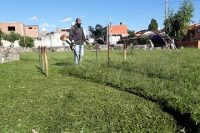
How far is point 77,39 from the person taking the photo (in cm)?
1325

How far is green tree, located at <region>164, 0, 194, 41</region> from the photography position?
147 ft

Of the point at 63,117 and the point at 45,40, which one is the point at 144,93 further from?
the point at 45,40

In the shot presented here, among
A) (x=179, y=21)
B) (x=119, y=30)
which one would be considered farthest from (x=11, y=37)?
(x=179, y=21)

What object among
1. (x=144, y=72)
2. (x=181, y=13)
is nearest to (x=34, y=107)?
(x=144, y=72)

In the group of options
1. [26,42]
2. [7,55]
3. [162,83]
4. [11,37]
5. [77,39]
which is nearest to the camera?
[162,83]

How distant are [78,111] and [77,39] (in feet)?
24.5

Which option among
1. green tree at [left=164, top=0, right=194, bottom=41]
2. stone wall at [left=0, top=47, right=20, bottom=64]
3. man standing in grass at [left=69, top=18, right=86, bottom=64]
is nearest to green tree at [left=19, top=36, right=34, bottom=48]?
green tree at [left=164, top=0, right=194, bottom=41]

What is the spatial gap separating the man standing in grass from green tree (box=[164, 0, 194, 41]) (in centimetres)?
3362

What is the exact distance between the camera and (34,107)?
6.34 meters

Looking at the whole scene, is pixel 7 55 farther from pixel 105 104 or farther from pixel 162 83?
pixel 105 104

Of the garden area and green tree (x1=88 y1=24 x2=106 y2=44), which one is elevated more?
green tree (x1=88 y1=24 x2=106 y2=44)

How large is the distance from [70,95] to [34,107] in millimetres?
1001

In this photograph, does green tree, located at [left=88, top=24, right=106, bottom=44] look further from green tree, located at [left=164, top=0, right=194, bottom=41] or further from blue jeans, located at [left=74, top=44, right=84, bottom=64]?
blue jeans, located at [left=74, top=44, right=84, bottom=64]

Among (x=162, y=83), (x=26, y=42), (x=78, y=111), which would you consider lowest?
(x=78, y=111)
